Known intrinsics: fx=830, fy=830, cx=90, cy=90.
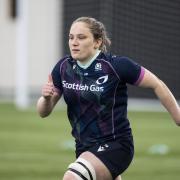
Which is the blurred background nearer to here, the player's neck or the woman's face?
the player's neck

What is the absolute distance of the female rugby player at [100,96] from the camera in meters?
7.36

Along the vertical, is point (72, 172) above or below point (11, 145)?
above

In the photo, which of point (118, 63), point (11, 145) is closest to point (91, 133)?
point (118, 63)

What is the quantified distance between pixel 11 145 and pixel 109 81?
26.6 ft

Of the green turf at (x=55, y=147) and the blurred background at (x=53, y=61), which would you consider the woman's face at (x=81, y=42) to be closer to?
the green turf at (x=55, y=147)

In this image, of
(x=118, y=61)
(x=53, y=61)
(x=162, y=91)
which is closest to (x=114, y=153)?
(x=162, y=91)

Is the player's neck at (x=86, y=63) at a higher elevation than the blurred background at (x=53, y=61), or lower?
higher

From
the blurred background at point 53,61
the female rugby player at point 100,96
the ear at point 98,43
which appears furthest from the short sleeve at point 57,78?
the blurred background at point 53,61

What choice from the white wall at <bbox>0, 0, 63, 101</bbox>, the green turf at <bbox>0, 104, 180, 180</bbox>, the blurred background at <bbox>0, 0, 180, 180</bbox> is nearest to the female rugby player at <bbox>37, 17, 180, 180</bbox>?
the green turf at <bbox>0, 104, 180, 180</bbox>

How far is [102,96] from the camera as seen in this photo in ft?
24.3

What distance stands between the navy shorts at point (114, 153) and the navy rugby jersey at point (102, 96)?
5 cm

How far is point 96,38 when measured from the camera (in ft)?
24.9

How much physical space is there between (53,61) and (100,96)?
23728mm

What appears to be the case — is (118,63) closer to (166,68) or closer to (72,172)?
(72,172)
